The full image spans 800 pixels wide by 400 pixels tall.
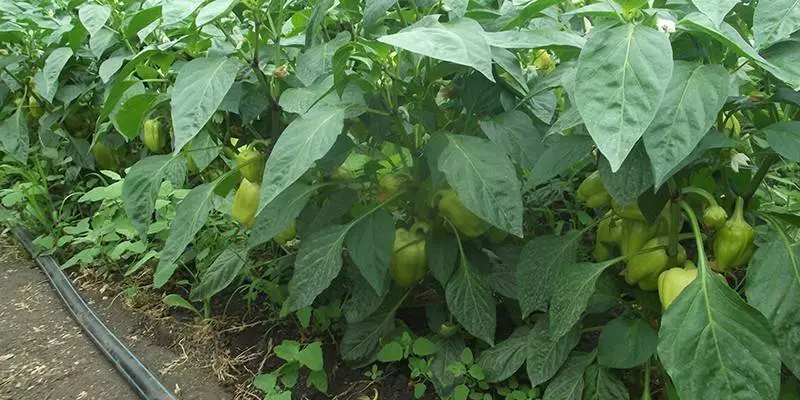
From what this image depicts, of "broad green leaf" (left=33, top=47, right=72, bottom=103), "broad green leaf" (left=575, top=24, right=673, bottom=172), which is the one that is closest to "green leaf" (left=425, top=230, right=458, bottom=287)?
"broad green leaf" (left=575, top=24, right=673, bottom=172)

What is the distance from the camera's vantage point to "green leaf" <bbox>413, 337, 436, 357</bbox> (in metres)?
1.45

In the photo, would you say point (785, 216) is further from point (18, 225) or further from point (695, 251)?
point (18, 225)

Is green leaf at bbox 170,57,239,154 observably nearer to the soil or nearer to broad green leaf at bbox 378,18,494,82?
broad green leaf at bbox 378,18,494,82

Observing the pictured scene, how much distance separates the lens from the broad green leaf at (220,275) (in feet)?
5.57

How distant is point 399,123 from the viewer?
4.48 feet

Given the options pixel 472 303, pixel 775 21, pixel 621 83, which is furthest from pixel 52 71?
pixel 775 21

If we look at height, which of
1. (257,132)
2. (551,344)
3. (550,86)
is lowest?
(551,344)

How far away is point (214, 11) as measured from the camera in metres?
1.24

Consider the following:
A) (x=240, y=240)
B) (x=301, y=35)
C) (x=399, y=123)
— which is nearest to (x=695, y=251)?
(x=399, y=123)

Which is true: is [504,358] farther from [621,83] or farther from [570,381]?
[621,83]

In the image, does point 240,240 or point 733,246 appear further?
point 240,240

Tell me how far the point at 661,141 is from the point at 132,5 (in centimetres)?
182

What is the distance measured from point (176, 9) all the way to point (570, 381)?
1028mm

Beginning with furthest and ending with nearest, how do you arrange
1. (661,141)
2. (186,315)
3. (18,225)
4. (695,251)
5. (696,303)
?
(18,225), (186,315), (695,251), (696,303), (661,141)
